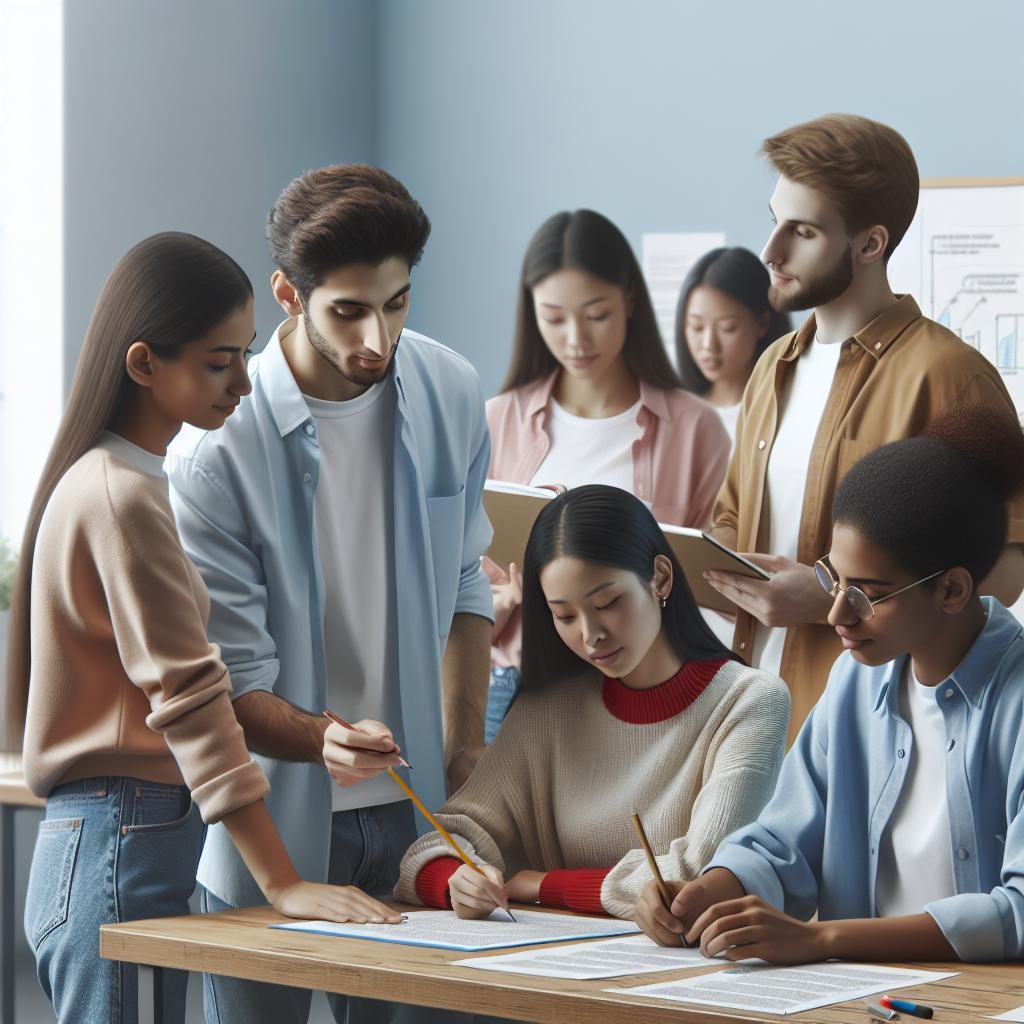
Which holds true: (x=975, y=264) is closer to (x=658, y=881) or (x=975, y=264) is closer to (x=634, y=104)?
(x=634, y=104)

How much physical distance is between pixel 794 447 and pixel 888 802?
0.81 meters

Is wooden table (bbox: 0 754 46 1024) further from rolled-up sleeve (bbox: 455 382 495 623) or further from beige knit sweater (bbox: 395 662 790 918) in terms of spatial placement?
beige knit sweater (bbox: 395 662 790 918)

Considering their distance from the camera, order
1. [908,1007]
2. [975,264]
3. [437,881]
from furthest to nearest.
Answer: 1. [975,264]
2. [437,881]
3. [908,1007]

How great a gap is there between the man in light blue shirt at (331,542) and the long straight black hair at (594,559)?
0.13 m

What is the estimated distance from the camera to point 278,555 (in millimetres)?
2025

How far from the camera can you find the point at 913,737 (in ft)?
5.81

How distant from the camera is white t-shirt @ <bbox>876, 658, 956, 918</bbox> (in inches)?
67.9

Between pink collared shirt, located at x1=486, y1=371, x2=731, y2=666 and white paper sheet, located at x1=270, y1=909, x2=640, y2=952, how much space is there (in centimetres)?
138

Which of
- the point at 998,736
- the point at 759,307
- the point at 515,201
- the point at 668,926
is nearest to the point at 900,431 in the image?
the point at 998,736

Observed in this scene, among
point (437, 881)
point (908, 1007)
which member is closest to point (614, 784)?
point (437, 881)

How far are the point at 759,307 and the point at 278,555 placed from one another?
6.78 feet

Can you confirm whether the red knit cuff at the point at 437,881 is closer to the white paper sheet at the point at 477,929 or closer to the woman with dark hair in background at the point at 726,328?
the white paper sheet at the point at 477,929

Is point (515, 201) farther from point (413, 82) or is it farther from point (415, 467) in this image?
A: point (415, 467)

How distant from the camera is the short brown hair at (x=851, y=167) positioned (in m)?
2.39
